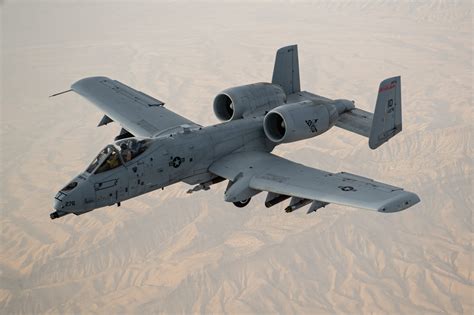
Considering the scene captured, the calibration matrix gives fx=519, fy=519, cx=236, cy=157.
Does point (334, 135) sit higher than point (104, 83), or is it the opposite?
point (104, 83)

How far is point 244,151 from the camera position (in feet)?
71.3

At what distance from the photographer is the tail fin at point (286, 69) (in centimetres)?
2566

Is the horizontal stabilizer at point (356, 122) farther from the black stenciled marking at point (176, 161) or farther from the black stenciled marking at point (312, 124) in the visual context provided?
the black stenciled marking at point (176, 161)

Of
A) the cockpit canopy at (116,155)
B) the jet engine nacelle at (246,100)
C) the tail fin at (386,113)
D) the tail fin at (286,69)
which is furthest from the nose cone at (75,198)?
the tail fin at (286,69)

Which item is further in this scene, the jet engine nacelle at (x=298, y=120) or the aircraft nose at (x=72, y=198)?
the jet engine nacelle at (x=298, y=120)

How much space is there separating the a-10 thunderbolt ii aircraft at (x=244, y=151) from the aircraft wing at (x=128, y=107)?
5 cm

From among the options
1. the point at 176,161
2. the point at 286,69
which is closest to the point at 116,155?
the point at 176,161

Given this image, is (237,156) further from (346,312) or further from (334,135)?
(334,135)

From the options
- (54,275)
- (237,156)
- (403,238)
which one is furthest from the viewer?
(403,238)

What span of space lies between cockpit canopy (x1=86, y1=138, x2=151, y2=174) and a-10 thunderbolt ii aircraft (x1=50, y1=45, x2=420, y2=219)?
0.03 meters

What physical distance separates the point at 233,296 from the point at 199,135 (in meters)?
91.8

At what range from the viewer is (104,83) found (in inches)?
1092

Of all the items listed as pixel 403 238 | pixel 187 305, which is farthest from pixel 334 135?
pixel 187 305

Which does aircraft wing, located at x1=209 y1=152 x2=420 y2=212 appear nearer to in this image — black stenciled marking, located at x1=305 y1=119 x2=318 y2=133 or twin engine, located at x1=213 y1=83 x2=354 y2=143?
twin engine, located at x1=213 y1=83 x2=354 y2=143
